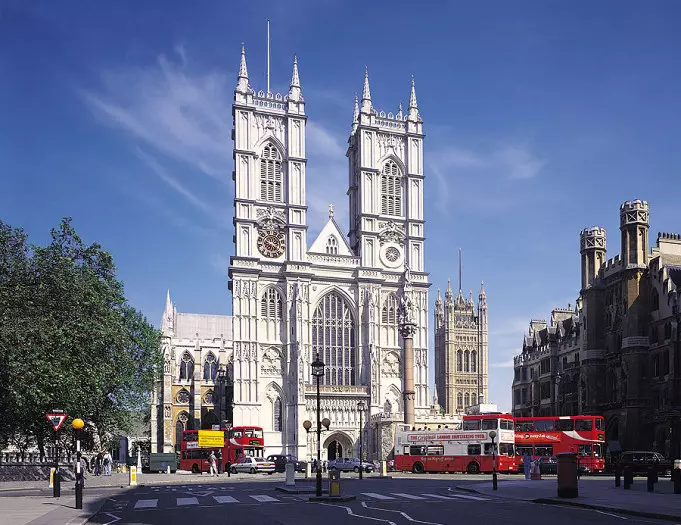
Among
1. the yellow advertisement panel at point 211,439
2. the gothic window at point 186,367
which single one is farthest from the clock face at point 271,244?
the gothic window at point 186,367

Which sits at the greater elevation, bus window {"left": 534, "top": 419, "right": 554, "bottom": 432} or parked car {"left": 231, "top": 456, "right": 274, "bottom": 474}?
bus window {"left": 534, "top": 419, "right": 554, "bottom": 432}

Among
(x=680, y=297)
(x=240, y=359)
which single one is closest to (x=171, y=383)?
(x=240, y=359)

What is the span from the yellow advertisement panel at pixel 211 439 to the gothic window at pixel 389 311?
2505 centimetres

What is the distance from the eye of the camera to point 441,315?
15350cm

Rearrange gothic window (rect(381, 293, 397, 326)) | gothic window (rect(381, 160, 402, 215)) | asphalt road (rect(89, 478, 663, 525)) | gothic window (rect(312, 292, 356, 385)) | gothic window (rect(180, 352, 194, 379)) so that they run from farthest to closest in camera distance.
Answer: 1. gothic window (rect(180, 352, 194, 379))
2. gothic window (rect(381, 160, 402, 215))
3. gothic window (rect(381, 293, 397, 326))
4. gothic window (rect(312, 292, 356, 385))
5. asphalt road (rect(89, 478, 663, 525))

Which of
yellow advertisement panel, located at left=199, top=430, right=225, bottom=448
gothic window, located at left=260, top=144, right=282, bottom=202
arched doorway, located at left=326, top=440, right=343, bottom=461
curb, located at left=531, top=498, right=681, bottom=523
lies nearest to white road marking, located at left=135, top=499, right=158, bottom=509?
curb, located at left=531, top=498, right=681, bottom=523

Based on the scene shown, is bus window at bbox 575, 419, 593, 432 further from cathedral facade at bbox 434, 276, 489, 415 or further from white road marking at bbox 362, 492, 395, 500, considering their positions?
cathedral facade at bbox 434, 276, 489, 415

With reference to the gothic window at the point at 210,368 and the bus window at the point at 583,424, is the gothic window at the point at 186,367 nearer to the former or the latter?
the gothic window at the point at 210,368

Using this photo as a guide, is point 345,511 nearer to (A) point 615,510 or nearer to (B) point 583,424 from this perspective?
(A) point 615,510

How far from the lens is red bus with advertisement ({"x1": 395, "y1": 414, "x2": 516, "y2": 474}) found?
5266cm

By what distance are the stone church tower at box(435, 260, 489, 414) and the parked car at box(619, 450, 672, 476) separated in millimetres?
94754

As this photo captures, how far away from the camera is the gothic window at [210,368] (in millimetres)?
107375

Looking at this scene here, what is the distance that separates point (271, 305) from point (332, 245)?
32.3ft

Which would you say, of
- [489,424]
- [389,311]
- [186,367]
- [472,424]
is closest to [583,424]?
[489,424]
